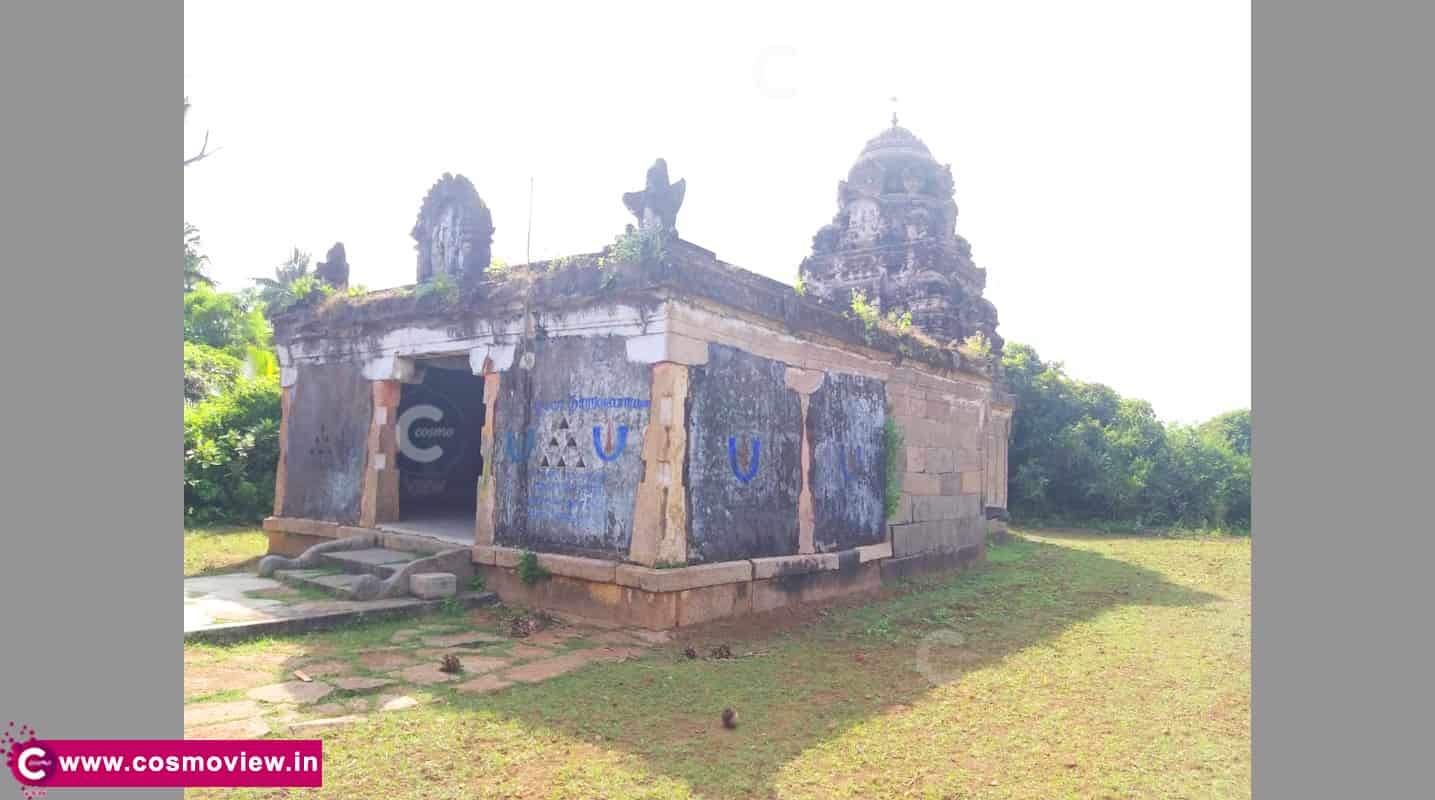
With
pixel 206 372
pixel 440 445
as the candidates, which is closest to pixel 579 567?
pixel 440 445

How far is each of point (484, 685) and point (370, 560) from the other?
351cm

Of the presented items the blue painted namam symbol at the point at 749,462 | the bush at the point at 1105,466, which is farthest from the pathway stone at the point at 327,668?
the bush at the point at 1105,466

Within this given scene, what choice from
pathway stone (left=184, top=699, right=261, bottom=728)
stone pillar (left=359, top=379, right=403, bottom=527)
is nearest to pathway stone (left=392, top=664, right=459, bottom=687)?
pathway stone (left=184, top=699, right=261, bottom=728)

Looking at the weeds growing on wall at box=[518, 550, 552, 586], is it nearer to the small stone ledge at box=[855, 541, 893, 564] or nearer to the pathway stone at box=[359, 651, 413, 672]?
the pathway stone at box=[359, 651, 413, 672]

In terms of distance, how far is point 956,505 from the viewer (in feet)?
39.2

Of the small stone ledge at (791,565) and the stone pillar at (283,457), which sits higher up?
the stone pillar at (283,457)

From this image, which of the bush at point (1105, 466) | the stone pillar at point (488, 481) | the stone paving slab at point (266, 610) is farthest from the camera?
the bush at point (1105, 466)

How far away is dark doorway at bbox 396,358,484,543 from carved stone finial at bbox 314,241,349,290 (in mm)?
1455

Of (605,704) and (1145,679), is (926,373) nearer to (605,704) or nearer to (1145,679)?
(1145,679)

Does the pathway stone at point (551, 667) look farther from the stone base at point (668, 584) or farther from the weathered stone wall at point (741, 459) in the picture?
the weathered stone wall at point (741, 459)

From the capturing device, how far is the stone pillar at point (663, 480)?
724 cm

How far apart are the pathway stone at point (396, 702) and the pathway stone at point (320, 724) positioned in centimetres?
22

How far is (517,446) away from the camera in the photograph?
835 centimetres

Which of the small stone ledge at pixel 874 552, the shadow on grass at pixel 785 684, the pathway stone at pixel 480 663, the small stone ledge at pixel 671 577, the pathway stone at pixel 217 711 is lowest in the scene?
the shadow on grass at pixel 785 684
